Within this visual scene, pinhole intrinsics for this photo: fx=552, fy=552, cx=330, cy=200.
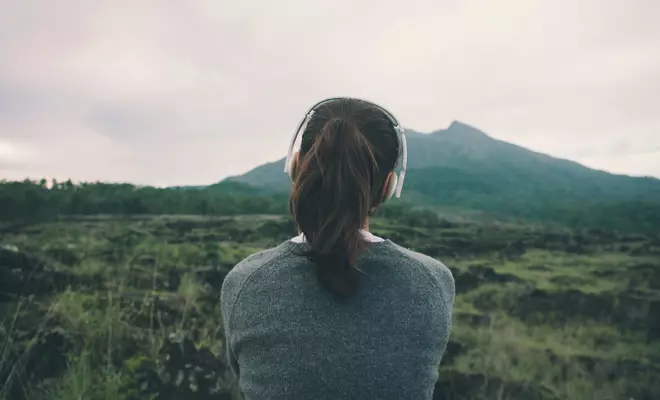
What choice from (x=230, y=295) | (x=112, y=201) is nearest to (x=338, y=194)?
(x=230, y=295)

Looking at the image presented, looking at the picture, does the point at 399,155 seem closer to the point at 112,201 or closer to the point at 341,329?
the point at 341,329

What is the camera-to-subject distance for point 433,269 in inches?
48.6

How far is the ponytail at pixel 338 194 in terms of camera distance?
1107mm

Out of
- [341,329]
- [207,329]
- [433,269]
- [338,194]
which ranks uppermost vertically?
[338,194]

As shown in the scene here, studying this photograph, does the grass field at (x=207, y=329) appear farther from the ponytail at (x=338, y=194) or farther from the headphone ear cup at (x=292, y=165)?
the ponytail at (x=338, y=194)

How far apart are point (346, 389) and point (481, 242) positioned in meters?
14.5

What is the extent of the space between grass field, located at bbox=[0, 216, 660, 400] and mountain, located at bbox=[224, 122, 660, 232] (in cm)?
285

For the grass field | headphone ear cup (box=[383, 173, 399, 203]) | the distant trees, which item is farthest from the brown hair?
the distant trees

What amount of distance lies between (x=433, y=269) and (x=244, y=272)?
1.38 feet

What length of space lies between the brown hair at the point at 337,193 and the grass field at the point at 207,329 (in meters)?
2.08

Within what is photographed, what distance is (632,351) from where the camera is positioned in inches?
211

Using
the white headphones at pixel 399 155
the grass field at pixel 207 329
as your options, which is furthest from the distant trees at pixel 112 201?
the white headphones at pixel 399 155

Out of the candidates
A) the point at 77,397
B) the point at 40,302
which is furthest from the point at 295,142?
the point at 40,302

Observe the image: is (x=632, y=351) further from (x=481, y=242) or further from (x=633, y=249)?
(x=481, y=242)
